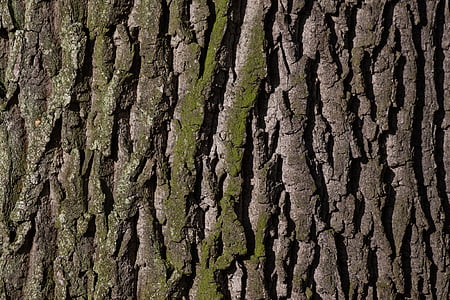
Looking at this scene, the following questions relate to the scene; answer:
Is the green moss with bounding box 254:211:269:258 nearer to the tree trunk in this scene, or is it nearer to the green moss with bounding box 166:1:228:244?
the tree trunk

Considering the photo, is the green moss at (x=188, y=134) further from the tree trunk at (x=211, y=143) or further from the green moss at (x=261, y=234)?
the green moss at (x=261, y=234)

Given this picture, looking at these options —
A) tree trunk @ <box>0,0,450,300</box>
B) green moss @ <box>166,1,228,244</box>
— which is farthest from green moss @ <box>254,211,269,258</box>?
green moss @ <box>166,1,228,244</box>

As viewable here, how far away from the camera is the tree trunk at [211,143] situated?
1750 millimetres

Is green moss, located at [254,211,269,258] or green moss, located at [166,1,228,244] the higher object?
green moss, located at [166,1,228,244]

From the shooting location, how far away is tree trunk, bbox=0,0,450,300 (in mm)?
1750

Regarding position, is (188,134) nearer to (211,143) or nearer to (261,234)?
(211,143)

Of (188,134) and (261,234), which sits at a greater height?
(188,134)

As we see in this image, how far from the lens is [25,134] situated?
6.01 feet

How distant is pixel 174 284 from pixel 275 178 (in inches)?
15.6

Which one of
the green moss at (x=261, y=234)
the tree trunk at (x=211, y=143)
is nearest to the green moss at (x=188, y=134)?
the tree trunk at (x=211, y=143)

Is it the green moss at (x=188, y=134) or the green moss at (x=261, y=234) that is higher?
the green moss at (x=188, y=134)

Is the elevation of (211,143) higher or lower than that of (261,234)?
higher

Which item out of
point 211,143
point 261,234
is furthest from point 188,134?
point 261,234

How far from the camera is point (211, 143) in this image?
178 centimetres
